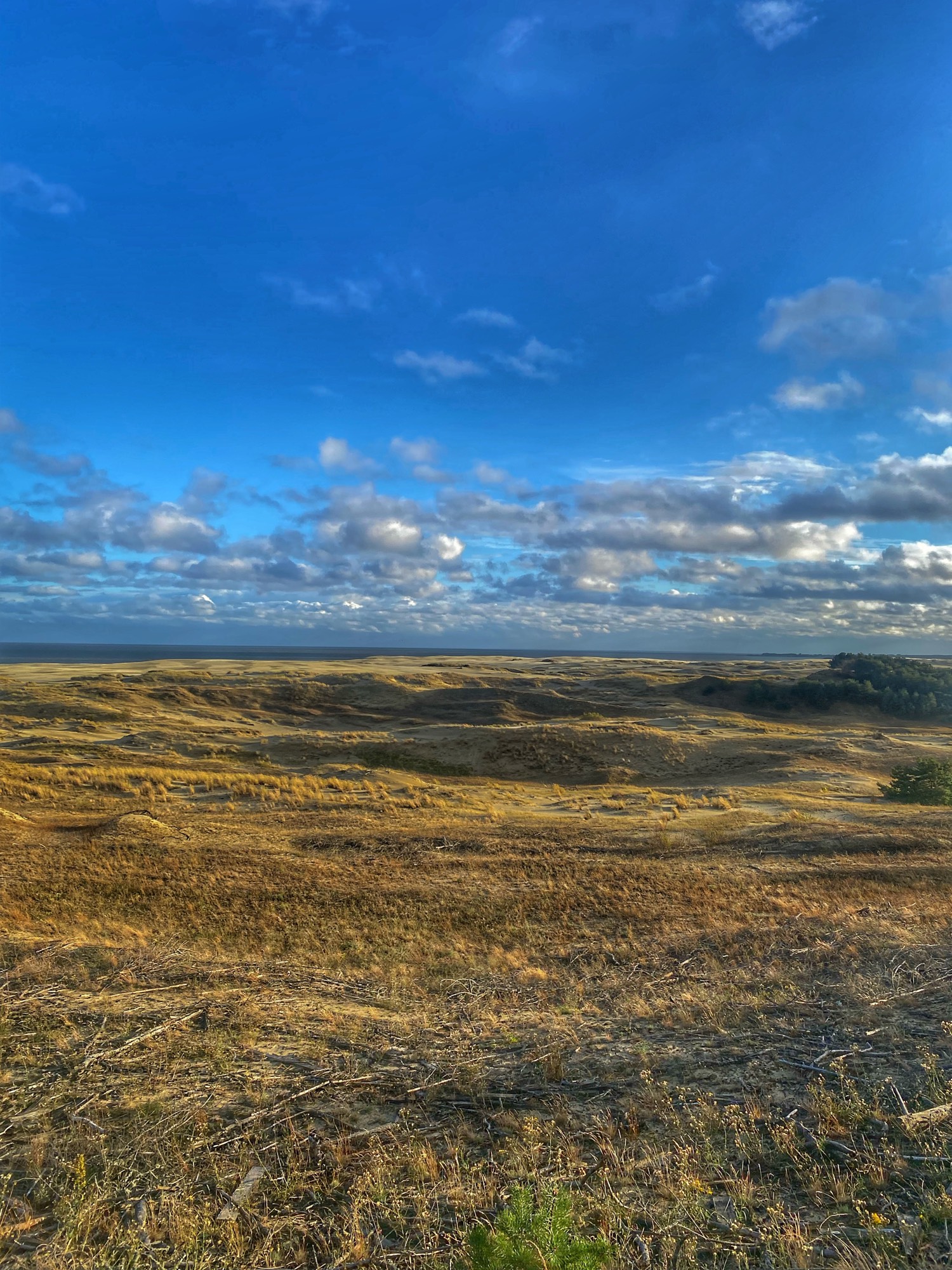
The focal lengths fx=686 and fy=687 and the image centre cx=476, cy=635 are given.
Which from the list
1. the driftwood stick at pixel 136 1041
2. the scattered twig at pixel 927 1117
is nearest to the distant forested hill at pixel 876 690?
the scattered twig at pixel 927 1117

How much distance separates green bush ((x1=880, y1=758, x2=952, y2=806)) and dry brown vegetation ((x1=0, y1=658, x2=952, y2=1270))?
7542mm

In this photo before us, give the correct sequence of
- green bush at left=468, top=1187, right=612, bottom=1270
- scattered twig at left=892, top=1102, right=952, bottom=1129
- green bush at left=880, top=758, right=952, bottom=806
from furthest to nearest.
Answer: green bush at left=880, top=758, right=952, bottom=806 < scattered twig at left=892, top=1102, right=952, bottom=1129 < green bush at left=468, top=1187, right=612, bottom=1270

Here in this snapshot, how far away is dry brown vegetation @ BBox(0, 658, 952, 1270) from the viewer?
14.9 feet

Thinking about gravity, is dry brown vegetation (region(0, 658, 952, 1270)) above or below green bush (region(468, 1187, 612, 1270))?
below

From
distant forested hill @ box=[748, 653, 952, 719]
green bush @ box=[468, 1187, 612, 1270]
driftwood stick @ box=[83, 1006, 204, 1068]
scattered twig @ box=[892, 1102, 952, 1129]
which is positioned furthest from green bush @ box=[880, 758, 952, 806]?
distant forested hill @ box=[748, 653, 952, 719]

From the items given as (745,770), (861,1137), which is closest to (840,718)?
(745,770)

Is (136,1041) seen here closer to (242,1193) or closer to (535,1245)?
(242,1193)

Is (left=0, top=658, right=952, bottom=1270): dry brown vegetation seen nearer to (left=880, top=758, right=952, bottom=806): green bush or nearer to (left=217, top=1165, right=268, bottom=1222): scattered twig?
(left=217, top=1165, right=268, bottom=1222): scattered twig

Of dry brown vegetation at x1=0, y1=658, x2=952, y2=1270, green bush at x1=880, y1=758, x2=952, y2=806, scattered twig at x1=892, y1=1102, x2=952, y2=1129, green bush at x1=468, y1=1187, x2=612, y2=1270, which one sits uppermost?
green bush at x1=468, y1=1187, x2=612, y2=1270

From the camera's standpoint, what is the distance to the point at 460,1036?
7645mm

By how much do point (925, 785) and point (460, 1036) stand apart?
99.7 ft

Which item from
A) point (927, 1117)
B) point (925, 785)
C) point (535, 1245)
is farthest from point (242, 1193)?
point (925, 785)

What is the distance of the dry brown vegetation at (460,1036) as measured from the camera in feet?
14.9

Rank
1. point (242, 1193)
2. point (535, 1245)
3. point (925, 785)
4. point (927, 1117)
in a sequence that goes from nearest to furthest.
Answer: point (535, 1245)
point (242, 1193)
point (927, 1117)
point (925, 785)
